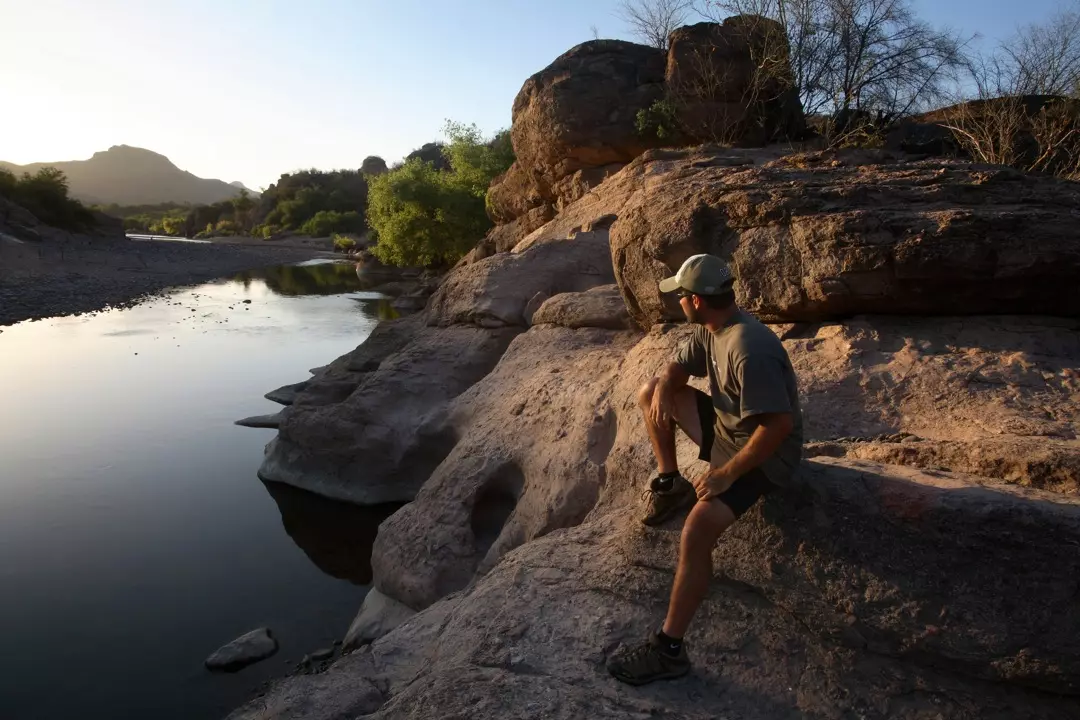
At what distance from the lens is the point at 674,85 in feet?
54.4

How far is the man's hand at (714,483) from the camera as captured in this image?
3559mm

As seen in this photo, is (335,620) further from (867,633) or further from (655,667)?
(867,633)

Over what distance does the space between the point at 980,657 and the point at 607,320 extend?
5892 millimetres

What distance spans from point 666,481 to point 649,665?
1055mm

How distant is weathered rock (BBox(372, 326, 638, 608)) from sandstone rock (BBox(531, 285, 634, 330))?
6.4 inches

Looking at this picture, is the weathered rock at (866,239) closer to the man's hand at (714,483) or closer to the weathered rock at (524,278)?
the man's hand at (714,483)

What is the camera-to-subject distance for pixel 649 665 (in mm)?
3721

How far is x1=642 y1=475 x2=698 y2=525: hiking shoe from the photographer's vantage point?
439 centimetres

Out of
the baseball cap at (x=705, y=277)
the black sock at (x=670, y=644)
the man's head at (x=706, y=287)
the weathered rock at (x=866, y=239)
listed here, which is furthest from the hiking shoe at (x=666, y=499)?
the weathered rock at (x=866, y=239)

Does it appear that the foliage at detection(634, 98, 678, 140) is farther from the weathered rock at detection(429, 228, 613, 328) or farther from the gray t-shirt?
the gray t-shirt

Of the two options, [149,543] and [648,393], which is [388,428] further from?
[648,393]

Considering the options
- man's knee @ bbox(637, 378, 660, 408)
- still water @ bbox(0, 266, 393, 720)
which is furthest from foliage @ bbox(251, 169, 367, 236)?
man's knee @ bbox(637, 378, 660, 408)

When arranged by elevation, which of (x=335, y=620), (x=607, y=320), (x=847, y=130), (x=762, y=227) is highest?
(x=847, y=130)

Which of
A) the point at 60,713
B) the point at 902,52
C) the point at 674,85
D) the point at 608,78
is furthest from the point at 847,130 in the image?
the point at 60,713
